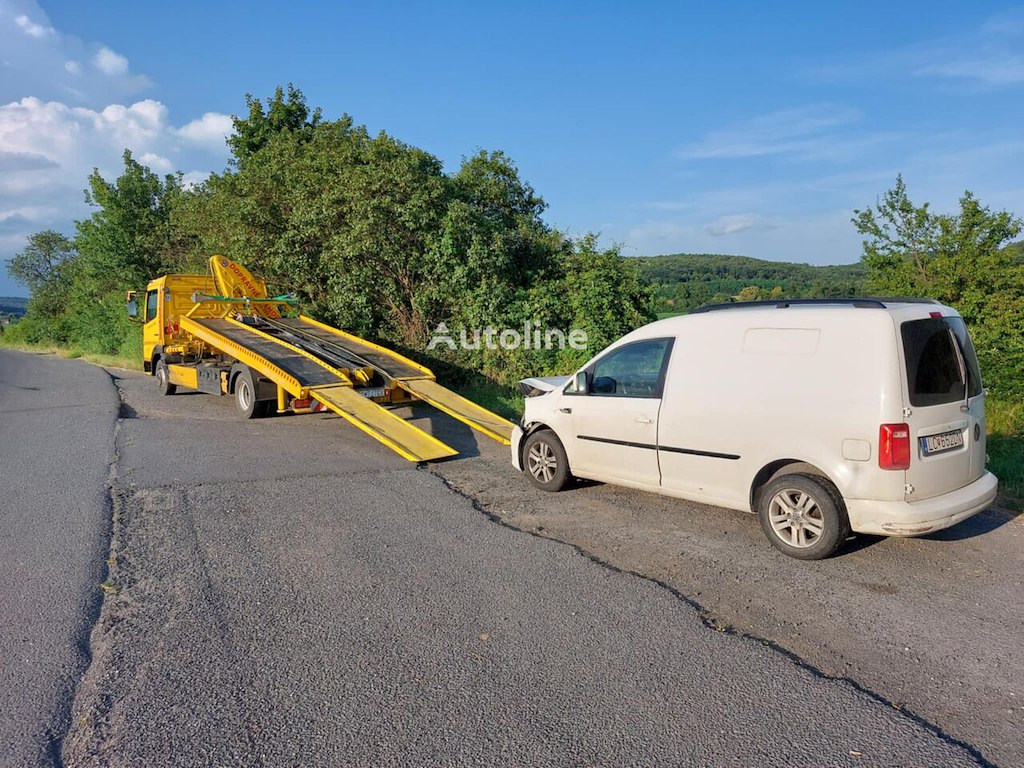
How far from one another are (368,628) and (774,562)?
2971 mm

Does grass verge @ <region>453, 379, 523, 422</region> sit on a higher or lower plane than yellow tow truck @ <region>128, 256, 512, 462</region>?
lower

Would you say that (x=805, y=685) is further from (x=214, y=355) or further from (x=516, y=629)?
(x=214, y=355)

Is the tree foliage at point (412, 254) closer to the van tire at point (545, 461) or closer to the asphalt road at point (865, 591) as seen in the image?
Answer: the van tire at point (545, 461)

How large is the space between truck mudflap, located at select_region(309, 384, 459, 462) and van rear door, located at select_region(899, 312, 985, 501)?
16.4 ft

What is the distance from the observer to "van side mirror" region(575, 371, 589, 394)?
685 cm

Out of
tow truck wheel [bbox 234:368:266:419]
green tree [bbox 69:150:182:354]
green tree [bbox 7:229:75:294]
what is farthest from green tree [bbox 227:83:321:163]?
green tree [bbox 7:229:75:294]

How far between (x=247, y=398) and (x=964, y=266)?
1607 cm

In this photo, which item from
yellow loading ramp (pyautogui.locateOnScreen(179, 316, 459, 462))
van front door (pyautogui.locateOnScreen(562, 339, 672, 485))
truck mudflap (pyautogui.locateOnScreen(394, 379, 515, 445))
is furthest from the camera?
truck mudflap (pyautogui.locateOnScreen(394, 379, 515, 445))

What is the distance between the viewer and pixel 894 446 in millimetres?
4797

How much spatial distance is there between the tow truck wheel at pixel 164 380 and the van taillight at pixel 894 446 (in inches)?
546

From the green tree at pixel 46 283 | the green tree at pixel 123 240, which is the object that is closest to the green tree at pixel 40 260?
the green tree at pixel 46 283

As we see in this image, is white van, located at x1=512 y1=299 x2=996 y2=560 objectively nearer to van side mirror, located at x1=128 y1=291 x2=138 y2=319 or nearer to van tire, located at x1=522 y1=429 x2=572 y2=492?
van tire, located at x1=522 y1=429 x2=572 y2=492

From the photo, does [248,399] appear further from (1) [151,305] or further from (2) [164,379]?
(1) [151,305]
